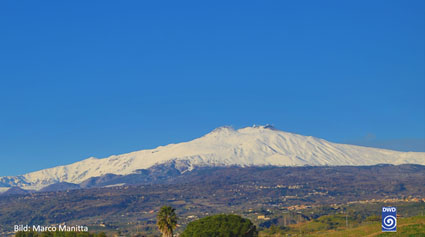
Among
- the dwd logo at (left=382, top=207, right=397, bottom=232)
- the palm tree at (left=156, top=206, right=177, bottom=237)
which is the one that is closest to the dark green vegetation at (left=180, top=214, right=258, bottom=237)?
the palm tree at (left=156, top=206, right=177, bottom=237)

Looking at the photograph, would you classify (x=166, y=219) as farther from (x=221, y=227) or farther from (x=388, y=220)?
(x=388, y=220)

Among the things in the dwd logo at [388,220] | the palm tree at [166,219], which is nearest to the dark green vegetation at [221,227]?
the palm tree at [166,219]

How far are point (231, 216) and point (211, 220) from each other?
6.81 m

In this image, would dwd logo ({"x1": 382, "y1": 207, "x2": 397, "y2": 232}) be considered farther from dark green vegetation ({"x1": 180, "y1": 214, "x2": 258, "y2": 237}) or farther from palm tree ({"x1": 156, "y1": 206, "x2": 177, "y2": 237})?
palm tree ({"x1": 156, "y1": 206, "x2": 177, "y2": 237})

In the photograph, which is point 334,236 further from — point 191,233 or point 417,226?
point 191,233

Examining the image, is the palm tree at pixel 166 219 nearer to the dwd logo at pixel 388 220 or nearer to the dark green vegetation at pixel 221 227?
the dark green vegetation at pixel 221 227

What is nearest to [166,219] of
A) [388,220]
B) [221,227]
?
[221,227]

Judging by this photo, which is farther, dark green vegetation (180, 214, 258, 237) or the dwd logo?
dark green vegetation (180, 214, 258, 237)

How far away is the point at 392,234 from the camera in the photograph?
5591 inches

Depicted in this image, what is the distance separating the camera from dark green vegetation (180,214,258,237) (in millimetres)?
181000

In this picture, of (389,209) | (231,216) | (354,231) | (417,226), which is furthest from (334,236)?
(389,209)

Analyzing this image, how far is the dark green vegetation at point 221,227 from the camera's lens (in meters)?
181

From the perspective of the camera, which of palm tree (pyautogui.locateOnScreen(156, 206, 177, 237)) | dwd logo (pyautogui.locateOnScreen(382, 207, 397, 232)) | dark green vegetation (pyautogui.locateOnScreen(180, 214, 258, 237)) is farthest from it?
palm tree (pyautogui.locateOnScreen(156, 206, 177, 237))

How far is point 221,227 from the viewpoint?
183m
